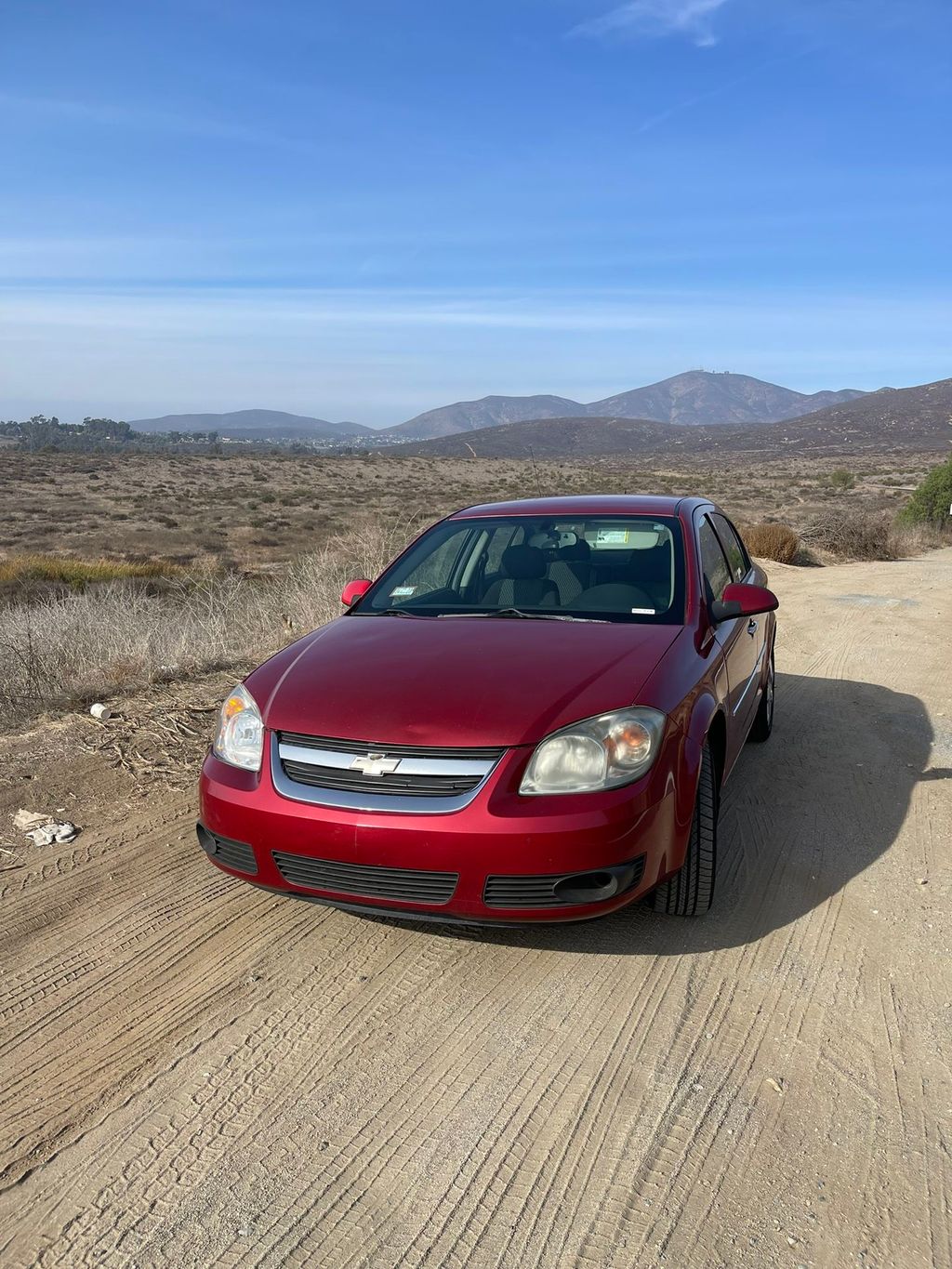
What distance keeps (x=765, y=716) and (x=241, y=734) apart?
368cm

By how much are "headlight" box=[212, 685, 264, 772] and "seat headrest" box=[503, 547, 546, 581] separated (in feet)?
4.71

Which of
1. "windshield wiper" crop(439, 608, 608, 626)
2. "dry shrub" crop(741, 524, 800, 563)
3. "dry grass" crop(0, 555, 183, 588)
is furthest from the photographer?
"dry grass" crop(0, 555, 183, 588)

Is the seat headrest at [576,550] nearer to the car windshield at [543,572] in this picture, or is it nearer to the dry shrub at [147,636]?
the car windshield at [543,572]

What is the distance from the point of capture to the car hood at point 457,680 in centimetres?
301

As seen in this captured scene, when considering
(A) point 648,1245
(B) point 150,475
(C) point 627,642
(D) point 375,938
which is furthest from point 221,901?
(B) point 150,475

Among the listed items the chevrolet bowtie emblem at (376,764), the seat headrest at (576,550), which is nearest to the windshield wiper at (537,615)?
the seat headrest at (576,550)

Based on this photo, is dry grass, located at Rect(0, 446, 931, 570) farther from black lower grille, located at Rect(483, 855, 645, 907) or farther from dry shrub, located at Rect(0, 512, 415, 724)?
black lower grille, located at Rect(483, 855, 645, 907)

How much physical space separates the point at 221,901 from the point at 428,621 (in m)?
1.40

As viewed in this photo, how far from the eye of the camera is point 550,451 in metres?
141

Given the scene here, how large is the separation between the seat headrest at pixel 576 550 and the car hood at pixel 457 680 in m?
0.69

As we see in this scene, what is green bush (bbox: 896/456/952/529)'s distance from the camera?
2425 centimetres

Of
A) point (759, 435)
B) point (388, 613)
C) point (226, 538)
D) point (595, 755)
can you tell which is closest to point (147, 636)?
point (388, 613)

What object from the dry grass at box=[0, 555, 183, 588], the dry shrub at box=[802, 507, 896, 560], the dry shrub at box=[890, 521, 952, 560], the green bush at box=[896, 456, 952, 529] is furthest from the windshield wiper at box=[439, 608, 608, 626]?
the green bush at box=[896, 456, 952, 529]

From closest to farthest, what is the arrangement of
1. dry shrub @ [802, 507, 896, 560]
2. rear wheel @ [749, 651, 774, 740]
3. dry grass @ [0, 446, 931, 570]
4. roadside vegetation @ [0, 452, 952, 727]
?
rear wheel @ [749, 651, 774, 740]
roadside vegetation @ [0, 452, 952, 727]
dry shrub @ [802, 507, 896, 560]
dry grass @ [0, 446, 931, 570]
